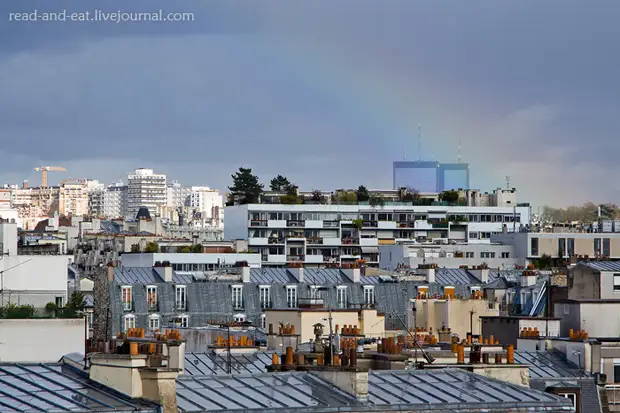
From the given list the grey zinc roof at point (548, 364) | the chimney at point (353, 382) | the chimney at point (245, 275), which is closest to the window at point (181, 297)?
the chimney at point (245, 275)

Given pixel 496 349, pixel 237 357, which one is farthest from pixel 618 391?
pixel 237 357

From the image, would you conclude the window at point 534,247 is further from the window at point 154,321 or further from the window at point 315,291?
the window at point 154,321

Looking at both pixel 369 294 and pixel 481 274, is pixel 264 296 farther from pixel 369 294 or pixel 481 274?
pixel 481 274

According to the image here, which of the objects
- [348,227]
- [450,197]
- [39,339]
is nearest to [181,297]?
[39,339]

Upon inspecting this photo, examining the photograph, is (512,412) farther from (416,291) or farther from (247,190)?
(247,190)

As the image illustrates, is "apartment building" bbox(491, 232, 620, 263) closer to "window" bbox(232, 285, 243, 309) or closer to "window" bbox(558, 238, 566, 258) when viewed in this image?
"window" bbox(558, 238, 566, 258)

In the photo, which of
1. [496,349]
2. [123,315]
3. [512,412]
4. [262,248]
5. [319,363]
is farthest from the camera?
[262,248]
